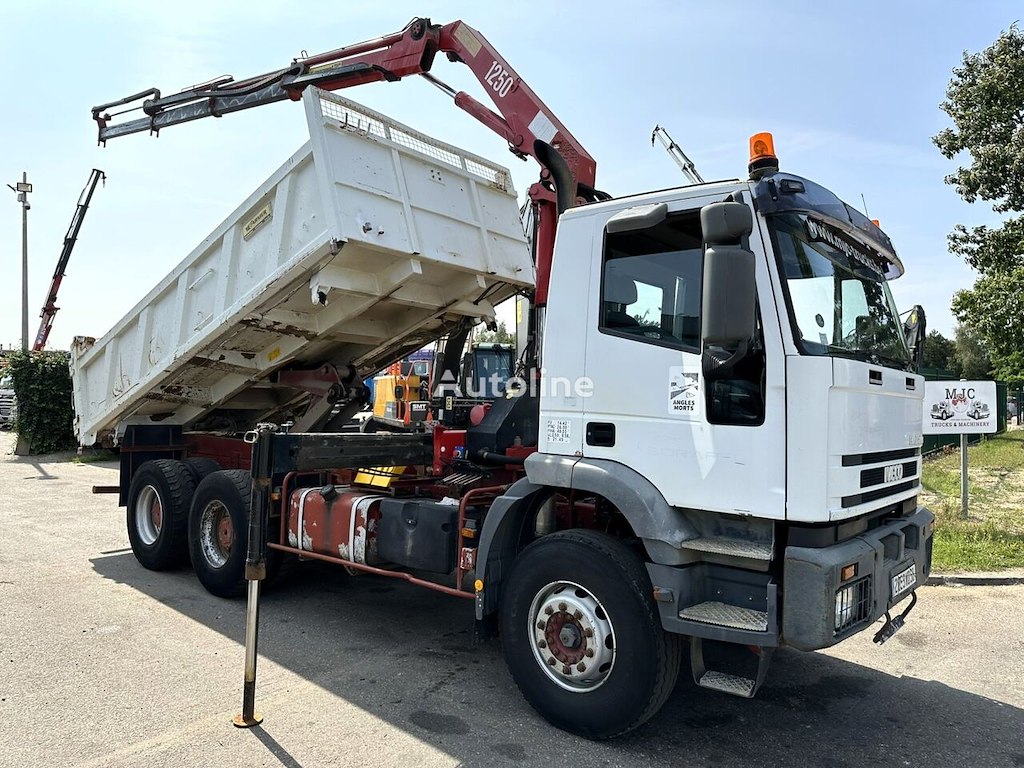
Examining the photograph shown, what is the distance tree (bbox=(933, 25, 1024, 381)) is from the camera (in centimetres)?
1463

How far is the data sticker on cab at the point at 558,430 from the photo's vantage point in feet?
13.8

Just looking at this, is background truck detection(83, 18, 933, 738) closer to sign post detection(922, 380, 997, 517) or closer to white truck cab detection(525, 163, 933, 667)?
white truck cab detection(525, 163, 933, 667)

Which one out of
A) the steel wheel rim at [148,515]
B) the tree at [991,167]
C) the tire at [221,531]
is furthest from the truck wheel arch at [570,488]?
the tree at [991,167]

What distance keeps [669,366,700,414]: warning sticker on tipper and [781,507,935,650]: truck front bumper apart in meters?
0.81

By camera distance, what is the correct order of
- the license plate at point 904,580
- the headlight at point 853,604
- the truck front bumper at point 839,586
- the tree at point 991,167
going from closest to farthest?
1. the truck front bumper at point 839,586
2. the headlight at point 853,604
3. the license plate at point 904,580
4. the tree at point 991,167

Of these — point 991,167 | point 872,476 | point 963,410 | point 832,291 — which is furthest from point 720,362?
point 991,167

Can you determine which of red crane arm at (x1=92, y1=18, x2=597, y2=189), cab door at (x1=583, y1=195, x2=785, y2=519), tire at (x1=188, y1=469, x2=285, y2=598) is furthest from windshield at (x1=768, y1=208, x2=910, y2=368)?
tire at (x1=188, y1=469, x2=285, y2=598)

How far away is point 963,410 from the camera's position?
9.02 metres

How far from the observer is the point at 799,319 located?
352 cm

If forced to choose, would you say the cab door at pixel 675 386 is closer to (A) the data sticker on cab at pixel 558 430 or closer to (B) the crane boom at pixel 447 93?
(A) the data sticker on cab at pixel 558 430

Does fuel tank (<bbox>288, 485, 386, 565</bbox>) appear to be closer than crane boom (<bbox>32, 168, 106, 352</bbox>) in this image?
Yes

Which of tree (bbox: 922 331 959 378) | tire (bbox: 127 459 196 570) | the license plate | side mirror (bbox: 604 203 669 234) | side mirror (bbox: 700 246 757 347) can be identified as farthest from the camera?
tree (bbox: 922 331 959 378)

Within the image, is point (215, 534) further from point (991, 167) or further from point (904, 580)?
point (991, 167)

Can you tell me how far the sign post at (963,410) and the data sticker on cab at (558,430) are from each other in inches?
254
